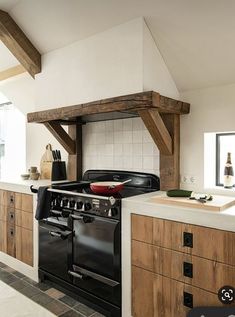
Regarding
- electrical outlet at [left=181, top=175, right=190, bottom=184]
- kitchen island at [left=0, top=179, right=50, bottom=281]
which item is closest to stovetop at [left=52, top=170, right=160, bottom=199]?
electrical outlet at [left=181, top=175, right=190, bottom=184]

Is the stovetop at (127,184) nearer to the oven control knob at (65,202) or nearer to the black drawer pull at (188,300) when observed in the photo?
the oven control knob at (65,202)

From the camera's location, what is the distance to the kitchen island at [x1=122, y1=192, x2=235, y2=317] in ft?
5.20

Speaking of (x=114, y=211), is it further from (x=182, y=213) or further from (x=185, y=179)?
(x=185, y=179)

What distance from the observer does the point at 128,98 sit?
6.40 ft

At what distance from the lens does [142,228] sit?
1.92 metres

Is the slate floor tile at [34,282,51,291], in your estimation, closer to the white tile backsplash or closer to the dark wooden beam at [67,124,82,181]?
the dark wooden beam at [67,124,82,181]

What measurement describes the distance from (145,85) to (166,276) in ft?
4.45

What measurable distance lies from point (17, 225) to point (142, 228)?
5.54 ft

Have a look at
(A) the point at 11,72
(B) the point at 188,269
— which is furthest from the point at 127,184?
(A) the point at 11,72

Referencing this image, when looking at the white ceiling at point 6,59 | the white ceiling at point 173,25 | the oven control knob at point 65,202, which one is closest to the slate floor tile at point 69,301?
the oven control knob at point 65,202

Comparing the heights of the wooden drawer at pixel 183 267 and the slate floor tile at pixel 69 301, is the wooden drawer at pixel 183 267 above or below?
above

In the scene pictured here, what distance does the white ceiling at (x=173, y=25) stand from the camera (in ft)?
5.78

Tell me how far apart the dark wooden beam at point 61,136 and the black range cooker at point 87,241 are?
22.1 inches

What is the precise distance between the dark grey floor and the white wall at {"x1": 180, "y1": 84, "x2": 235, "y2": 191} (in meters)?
1.40
